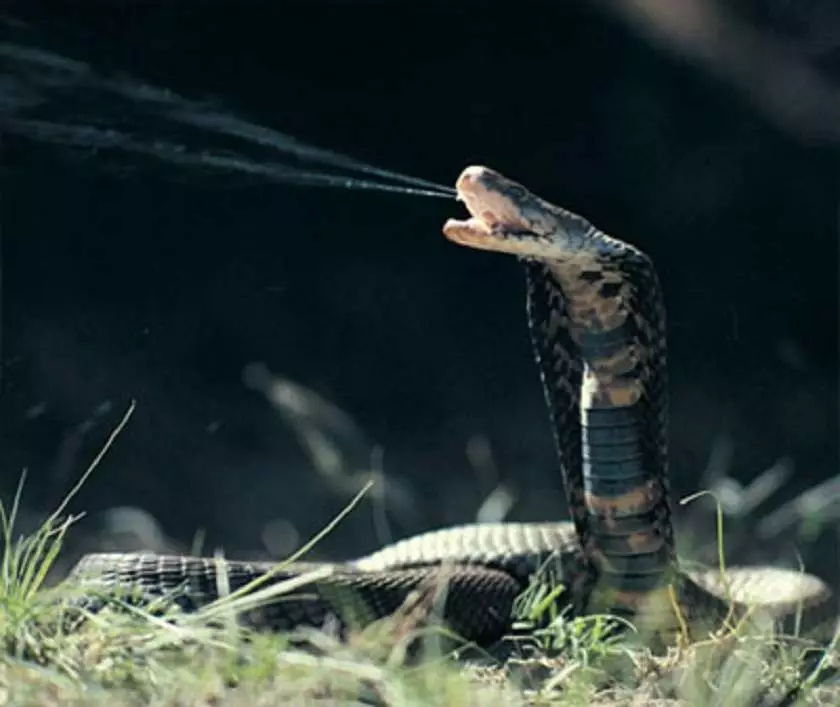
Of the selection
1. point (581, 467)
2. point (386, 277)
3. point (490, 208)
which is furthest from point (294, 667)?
point (386, 277)

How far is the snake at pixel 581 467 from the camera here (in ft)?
14.0

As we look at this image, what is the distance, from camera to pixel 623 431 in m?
4.64

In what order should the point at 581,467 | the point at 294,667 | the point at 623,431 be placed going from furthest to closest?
the point at 581,467
the point at 623,431
the point at 294,667

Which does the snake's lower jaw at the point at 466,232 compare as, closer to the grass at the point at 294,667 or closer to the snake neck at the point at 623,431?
the snake neck at the point at 623,431

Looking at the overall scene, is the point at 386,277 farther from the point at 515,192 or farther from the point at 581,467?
the point at 515,192

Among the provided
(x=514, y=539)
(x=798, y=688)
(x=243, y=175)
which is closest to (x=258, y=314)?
(x=243, y=175)

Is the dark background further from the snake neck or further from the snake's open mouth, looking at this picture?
the snake's open mouth

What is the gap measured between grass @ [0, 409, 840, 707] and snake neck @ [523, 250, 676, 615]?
33.1 inches

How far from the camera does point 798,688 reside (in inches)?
137

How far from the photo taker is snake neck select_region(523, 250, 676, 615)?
15.2ft

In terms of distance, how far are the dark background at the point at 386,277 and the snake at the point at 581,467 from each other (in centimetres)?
139

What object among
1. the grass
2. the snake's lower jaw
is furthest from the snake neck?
the grass

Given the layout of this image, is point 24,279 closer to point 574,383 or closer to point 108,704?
point 574,383

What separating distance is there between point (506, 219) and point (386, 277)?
2183 millimetres
